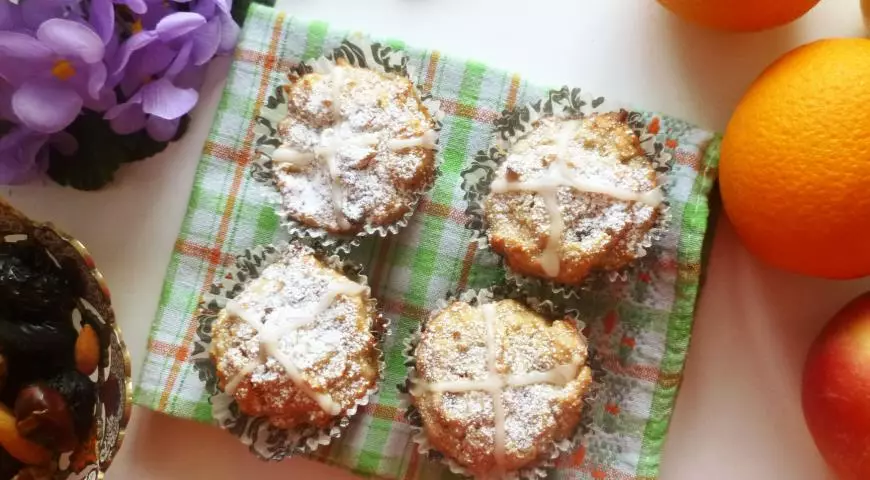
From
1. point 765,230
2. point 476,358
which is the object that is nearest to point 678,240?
point 765,230

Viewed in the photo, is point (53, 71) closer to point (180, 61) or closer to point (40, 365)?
point (180, 61)

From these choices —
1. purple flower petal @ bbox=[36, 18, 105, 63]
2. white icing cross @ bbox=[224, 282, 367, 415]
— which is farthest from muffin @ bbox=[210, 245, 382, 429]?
purple flower petal @ bbox=[36, 18, 105, 63]

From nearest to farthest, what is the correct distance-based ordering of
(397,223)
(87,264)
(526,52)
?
(87,264), (397,223), (526,52)

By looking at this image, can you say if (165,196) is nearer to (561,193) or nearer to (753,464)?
(561,193)

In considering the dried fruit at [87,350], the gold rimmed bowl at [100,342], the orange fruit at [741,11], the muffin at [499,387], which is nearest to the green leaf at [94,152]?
the gold rimmed bowl at [100,342]

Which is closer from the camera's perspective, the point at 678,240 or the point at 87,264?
the point at 87,264

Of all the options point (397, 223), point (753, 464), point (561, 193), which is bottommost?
point (753, 464)
